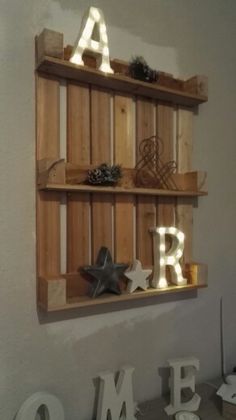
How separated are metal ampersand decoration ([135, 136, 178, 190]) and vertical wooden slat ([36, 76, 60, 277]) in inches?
12.0

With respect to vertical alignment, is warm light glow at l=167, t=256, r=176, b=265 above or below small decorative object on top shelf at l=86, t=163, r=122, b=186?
below

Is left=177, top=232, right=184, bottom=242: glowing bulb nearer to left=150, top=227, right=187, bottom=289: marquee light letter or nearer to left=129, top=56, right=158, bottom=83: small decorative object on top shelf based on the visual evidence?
left=150, top=227, right=187, bottom=289: marquee light letter

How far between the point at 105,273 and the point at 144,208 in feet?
0.94

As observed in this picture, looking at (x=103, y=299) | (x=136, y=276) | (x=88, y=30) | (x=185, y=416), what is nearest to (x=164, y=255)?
(x=136, y=276)

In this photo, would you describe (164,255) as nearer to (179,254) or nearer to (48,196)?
(179,254)

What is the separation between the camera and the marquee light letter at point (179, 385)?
1.11 meters

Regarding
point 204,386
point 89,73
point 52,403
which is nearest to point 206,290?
point 204,386

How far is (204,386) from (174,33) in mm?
1378

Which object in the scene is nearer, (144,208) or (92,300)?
(92,300)

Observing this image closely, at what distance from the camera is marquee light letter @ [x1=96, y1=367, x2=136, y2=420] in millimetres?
999

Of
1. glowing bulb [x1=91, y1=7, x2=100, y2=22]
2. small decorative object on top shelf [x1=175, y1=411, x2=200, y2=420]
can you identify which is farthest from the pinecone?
small decorative object on top shelf [x1=175, y1=411, x2=200, y2=420]

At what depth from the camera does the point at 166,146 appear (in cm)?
120

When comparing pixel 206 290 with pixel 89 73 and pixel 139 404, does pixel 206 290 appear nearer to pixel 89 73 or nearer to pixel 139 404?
pixel 139 404

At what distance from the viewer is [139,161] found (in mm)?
1143
